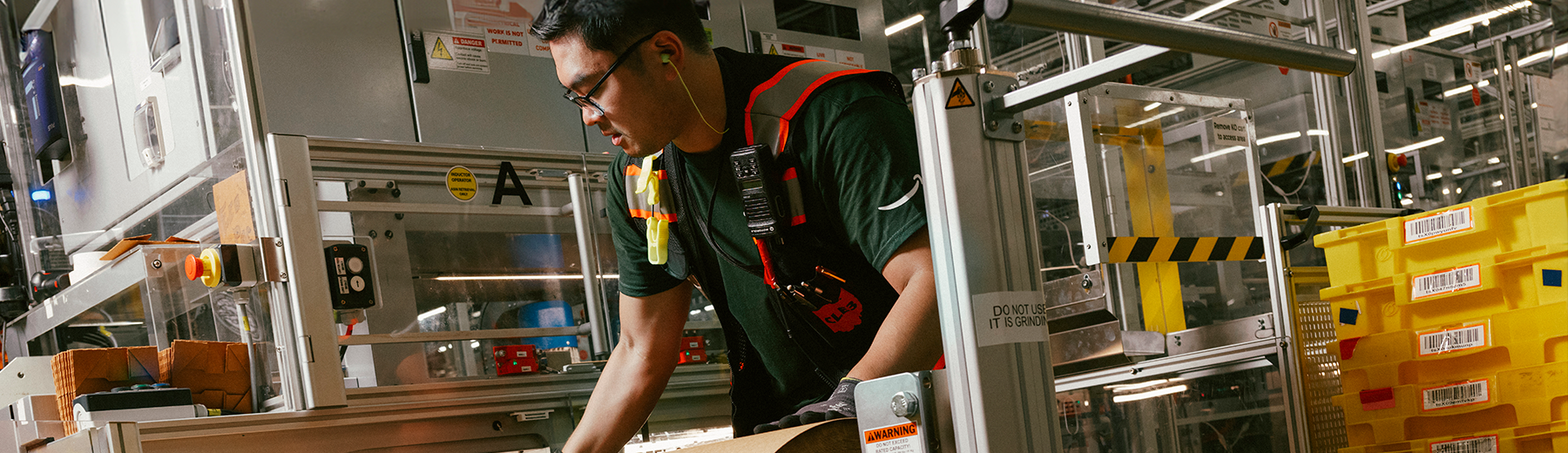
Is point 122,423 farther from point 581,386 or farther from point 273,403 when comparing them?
point 581,386

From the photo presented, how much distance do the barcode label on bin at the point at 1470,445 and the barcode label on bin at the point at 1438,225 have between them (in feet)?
1.76

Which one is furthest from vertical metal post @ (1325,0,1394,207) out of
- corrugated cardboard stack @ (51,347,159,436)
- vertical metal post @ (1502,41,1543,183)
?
corrugated cardboard stack @ (51,347,159,436)

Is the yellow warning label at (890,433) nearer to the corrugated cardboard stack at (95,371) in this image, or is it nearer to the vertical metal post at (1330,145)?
the corrugated cardboard stack at (95,371)

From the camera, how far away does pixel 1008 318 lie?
1.40m

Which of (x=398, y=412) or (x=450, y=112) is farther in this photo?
(x=450, y=112)

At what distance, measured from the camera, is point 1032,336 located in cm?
143

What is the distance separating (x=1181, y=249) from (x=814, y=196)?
5.91 feet

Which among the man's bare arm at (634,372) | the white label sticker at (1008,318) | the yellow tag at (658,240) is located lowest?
the man's bare arm at (634,372)

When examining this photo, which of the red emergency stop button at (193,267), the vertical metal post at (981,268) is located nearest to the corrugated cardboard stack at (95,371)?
the red emergency stop button at (193,267)

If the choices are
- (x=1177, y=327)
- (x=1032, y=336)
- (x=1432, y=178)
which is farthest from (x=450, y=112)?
(x=1432, y=178)

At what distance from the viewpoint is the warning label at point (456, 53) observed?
3.67 m

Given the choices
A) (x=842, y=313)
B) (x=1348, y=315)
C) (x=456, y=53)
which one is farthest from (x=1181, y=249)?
(x=456, y=53)

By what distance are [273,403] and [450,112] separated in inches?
39.4

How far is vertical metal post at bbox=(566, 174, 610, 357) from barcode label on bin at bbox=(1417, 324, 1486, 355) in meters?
2.30
